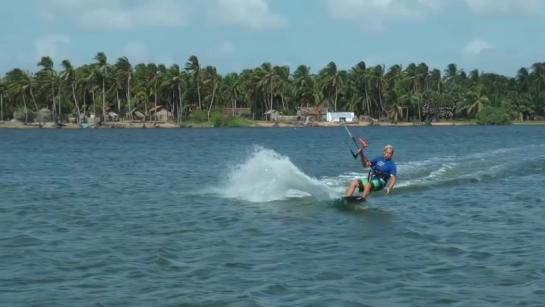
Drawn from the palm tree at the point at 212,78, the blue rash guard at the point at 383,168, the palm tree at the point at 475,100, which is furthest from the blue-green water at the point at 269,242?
the palm tree at the point at 475,100

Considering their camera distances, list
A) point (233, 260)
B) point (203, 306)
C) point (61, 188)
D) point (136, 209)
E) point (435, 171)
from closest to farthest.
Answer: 1. point (203, 306)
2. point (233, 260)
3. point (136, 209)
4. point (61, 188)
5. point (435, 171)

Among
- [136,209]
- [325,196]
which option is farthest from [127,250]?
[325,196]

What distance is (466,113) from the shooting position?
176 metres

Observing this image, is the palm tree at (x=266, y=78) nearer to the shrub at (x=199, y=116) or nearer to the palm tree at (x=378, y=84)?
the shrub at (x=199, y=116)

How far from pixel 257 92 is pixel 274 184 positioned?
430 ft

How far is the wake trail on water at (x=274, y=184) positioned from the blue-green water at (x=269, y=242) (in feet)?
0.19

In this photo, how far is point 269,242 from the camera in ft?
56.1

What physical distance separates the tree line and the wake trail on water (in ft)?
375

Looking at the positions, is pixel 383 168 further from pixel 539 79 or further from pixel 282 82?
pixel 539 79

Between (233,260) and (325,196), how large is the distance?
30.8 feet

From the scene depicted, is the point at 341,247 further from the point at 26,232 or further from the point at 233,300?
the point at 26,232

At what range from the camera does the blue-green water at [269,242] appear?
12.6 metres

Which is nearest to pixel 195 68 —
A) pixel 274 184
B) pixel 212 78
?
pixel 212 78

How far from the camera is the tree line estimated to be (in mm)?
141375
